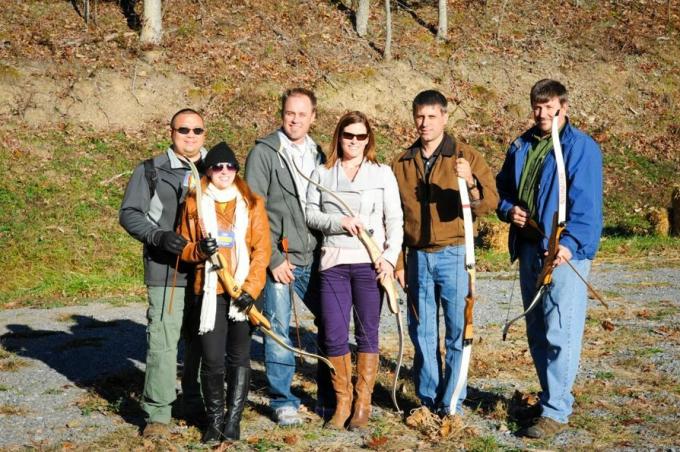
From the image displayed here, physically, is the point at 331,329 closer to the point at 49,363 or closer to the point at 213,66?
the point at 49,363

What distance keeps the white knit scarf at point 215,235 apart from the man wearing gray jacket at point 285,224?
0.34 meters

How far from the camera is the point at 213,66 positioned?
1906 centimetres

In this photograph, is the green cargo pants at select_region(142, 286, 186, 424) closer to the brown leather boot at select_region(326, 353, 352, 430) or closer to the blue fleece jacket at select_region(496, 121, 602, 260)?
the brown leather boot at select_region(326, 353, 352, 430)

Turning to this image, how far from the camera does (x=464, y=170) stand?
5020mm

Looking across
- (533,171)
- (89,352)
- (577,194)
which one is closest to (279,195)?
(533,171)

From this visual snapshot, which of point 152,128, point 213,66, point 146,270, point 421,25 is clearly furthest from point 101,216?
point 421,25

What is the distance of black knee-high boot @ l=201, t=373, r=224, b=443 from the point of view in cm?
505

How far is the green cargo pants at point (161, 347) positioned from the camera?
5.23m

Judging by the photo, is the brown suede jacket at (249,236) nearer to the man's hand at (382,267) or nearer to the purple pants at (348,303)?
the purple pants at (348,303)

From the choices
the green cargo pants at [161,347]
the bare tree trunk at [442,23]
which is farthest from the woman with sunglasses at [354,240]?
the bare tree trunk at [442,23]

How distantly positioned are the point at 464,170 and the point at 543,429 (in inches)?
68.4

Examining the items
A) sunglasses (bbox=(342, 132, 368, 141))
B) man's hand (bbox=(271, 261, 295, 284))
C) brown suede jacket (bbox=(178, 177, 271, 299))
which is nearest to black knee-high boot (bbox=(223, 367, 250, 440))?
brown suede jacket (bbox=(178, 177, 271, 299))

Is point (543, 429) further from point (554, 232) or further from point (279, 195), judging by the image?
point (279, 195)

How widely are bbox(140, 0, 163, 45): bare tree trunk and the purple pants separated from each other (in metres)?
15.3
